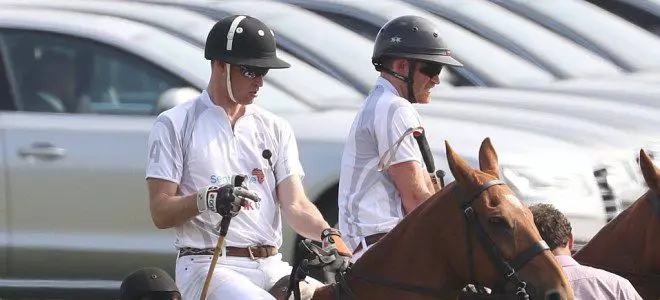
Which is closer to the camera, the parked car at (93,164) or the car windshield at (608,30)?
the parked car at (93,164)

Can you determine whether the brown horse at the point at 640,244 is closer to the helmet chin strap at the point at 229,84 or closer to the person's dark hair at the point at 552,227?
the person's dark hair at the point at 552,227

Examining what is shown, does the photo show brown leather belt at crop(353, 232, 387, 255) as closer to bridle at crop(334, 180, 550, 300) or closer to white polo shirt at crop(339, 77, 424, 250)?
white polo shirt at crop(339, 77, 424, 250)

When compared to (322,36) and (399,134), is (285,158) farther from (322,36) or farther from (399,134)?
(322,36)

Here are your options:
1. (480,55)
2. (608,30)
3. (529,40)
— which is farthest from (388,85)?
(608,30)

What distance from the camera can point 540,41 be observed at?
11.5 meters

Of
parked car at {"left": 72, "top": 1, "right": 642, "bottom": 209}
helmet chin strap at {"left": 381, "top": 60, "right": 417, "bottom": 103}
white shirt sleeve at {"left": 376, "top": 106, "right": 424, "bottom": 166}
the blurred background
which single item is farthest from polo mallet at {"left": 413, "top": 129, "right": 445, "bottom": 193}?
parked car at {"left": 72, "top": 1, "right": 642, "bottom": 209}

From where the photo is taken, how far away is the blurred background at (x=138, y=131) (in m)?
8.57

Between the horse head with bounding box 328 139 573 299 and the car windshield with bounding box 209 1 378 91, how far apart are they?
4620mm

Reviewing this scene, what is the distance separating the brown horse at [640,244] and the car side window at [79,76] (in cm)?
368

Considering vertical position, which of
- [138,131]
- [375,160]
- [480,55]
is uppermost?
[375,160]

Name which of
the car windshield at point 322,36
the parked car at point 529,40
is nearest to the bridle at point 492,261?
the car windshield at point 322,36

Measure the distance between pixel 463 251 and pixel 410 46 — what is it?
1527 mm

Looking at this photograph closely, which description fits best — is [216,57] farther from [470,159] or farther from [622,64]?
[622,64]

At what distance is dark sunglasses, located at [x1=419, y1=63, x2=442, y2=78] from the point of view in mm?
6203
